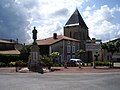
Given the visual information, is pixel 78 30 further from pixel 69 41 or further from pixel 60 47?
pixel 60 47

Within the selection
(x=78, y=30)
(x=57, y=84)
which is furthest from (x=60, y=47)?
(x=57, y=84)

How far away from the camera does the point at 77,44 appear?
228 feet

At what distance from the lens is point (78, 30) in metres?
78.2

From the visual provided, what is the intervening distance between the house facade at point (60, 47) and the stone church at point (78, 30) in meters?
10.1

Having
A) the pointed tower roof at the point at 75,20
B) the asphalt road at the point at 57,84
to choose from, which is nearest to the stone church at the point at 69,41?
the pointed tower roof at the point at 75,20

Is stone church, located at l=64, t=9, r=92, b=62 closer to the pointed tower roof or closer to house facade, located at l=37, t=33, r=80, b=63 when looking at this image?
the pointed tower roof

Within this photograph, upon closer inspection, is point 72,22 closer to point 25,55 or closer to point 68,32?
point 68,32

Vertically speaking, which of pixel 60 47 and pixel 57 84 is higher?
pixel 60 47

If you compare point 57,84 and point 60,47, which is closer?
point 57,84

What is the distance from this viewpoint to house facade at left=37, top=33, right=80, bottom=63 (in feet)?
198

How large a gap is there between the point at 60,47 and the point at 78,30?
17.4 metres

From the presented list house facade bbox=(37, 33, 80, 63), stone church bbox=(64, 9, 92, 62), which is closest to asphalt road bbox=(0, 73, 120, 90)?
house facade bbox=(37, 33, 80, 63)

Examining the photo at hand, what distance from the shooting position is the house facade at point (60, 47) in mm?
60344

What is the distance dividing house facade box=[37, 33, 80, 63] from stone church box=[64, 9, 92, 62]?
10.1m
